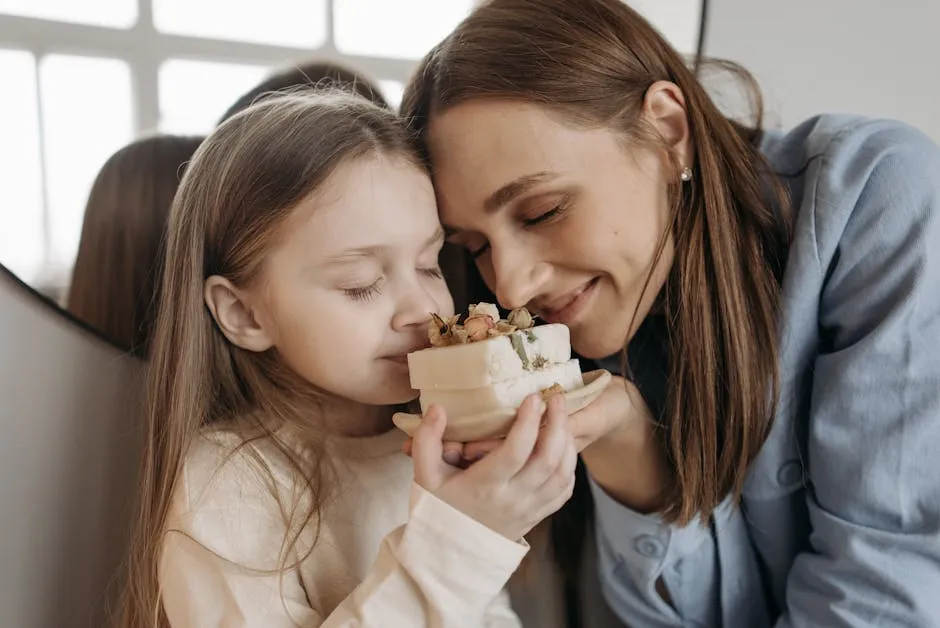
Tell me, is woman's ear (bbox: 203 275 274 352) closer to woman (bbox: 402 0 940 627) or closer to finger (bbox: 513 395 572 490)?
woman (bbox: 402 0 940 627)

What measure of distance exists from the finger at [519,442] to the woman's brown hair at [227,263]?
0.28 m

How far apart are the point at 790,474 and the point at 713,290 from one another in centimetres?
27

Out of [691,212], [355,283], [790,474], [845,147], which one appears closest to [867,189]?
[845,147]

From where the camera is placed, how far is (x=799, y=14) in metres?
1.47

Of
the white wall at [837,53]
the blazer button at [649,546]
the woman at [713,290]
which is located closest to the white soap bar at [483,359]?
the woman at [713,290]

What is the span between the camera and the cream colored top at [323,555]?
0.87 m

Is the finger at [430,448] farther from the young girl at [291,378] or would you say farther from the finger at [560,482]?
the finger at [560,482]

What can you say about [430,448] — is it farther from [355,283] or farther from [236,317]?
[236,317]

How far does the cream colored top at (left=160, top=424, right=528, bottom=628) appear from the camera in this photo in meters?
0.87

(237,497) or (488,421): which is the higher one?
(488,421)

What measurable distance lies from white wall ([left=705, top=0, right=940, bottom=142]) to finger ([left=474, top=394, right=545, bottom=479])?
0.87 metres

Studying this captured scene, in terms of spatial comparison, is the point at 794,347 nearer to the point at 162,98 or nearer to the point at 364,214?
the point at 364,214

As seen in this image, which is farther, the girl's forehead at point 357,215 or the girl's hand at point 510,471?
the girl's forehead at point 357,215

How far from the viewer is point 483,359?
0.84m
